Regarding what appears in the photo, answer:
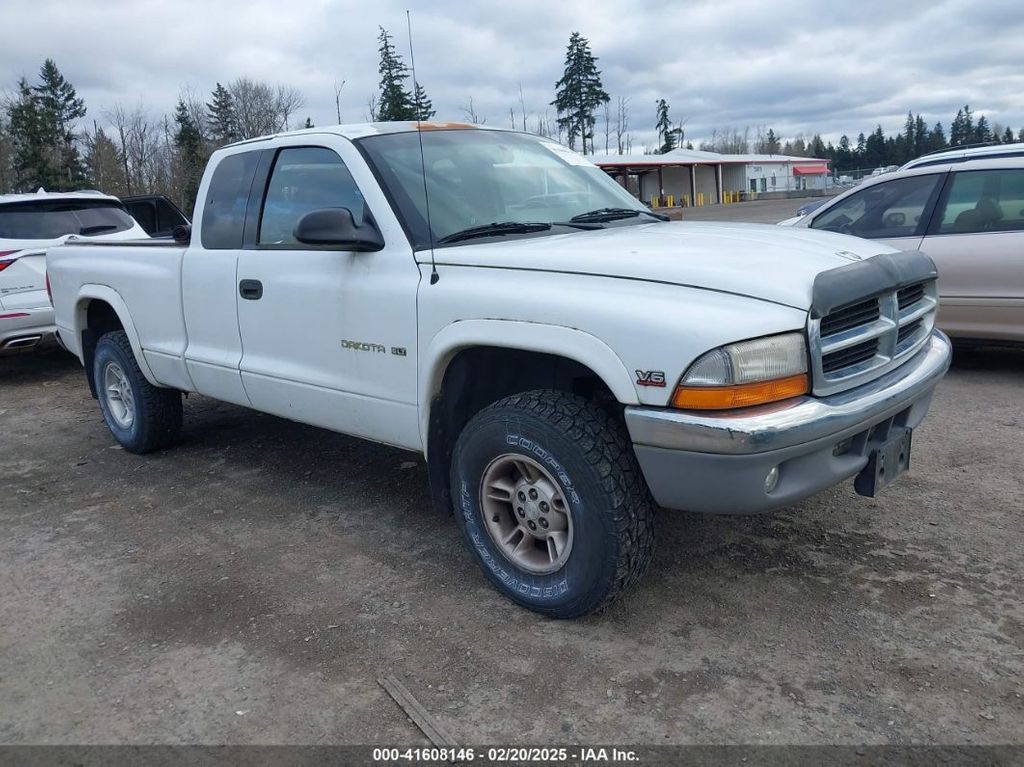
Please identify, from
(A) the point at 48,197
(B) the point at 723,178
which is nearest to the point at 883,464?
(A) the point at 48,197

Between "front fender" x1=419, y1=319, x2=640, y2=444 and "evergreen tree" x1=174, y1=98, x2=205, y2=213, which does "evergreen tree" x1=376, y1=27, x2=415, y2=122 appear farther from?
"evergreen tree" x1=174, y1=98, x2=205, y2=213

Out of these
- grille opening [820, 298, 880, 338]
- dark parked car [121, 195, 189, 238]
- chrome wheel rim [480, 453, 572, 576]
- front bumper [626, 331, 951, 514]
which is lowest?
chrome wheel rim [480, 453, 572, 576]

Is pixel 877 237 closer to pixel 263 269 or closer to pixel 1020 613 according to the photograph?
pixel 1020 613

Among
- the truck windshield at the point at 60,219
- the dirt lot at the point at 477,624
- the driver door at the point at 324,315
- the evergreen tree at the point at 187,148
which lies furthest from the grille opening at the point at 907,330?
the evergreen tree at the point at 187,148

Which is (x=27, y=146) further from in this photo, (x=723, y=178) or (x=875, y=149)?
(x=875, y=149)

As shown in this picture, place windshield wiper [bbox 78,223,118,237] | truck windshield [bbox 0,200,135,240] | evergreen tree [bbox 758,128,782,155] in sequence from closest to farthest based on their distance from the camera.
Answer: truck windshield [bbox 0,200,135,240] → windshield wiper [bbox 78,223,118,237] → evergreen tree [bbox 758,128,782,155]

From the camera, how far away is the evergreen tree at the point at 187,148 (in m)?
35.1

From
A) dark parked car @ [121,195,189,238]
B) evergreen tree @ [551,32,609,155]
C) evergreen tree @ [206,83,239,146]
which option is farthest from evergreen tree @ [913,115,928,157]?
dark parked car @ [121,195,189,238]

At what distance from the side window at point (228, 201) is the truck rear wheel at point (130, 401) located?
51.2 inches

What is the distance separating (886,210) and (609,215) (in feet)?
12.6

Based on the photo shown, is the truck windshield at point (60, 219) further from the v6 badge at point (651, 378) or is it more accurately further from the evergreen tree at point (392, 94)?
the v6 badge at point (651, 378)

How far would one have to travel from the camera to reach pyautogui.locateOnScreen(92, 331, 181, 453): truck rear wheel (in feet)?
18.4

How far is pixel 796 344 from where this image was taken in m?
Answer: 2.79

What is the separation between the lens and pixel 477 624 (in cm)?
335
